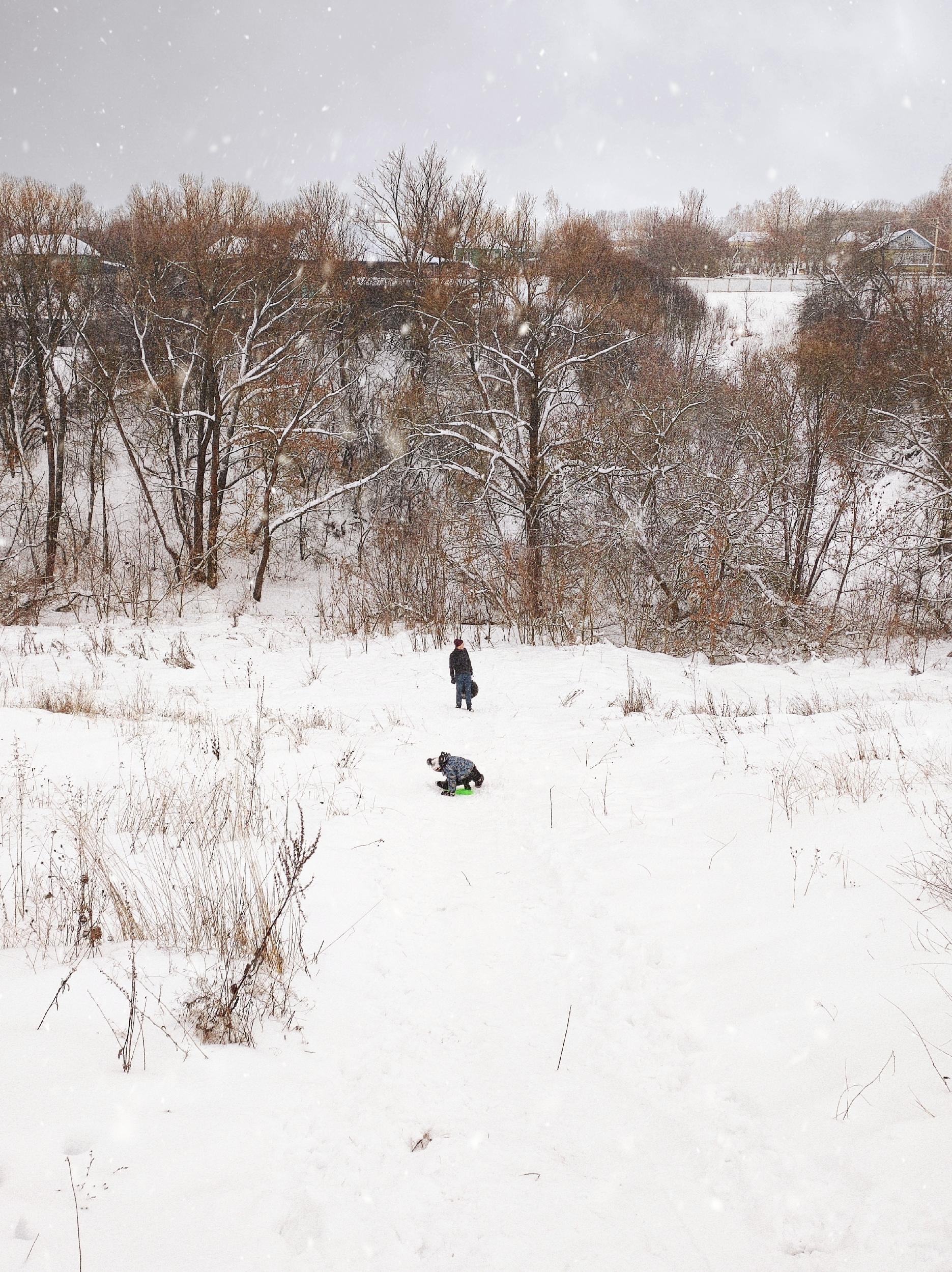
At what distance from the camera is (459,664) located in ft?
33.5

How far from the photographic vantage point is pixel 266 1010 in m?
3.14

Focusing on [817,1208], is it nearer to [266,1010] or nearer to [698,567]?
[266,1010]

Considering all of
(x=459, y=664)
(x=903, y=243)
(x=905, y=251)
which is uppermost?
(x=903, y=243)

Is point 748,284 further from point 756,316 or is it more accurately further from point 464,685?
point 464,685

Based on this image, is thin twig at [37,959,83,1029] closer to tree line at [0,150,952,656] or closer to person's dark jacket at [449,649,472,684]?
person's dark jacket at [449,649,472,684]

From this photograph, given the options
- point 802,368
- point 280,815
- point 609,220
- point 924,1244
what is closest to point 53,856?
point 280,815

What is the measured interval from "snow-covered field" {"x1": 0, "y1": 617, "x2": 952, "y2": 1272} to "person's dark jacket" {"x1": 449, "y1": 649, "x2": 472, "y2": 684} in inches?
141

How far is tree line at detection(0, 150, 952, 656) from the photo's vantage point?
18.2 metres

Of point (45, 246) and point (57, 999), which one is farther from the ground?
point (45, 246)

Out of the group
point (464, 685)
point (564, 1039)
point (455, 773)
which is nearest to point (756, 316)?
point (464, 685)

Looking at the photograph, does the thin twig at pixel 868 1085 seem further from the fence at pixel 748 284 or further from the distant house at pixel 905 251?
the fence at pixel 748 284

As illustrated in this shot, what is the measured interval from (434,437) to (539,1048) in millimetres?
19474

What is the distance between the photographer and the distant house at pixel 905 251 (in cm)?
3425

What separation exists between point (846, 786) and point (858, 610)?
51.1ft
